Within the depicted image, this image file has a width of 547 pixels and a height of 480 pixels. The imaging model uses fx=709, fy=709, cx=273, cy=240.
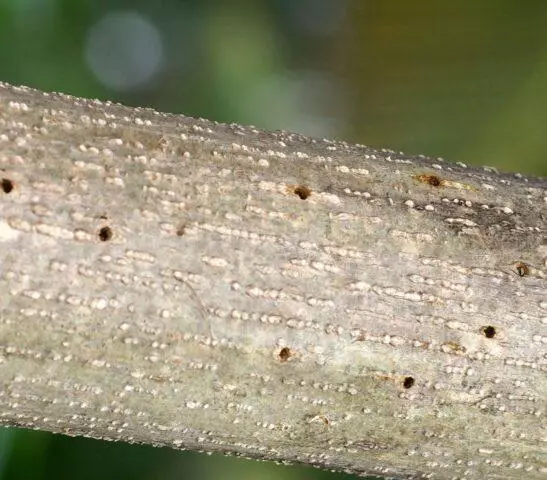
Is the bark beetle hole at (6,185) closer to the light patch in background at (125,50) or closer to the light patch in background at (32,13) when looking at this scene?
the light patch in background at (32,13)

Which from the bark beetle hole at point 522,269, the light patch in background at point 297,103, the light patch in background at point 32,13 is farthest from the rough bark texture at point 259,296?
the light patch in background at point 297,103

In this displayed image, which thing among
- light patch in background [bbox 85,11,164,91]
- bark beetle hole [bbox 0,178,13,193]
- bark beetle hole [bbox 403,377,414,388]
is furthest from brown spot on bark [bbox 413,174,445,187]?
light patch in background [bbox 85,11,164,91]

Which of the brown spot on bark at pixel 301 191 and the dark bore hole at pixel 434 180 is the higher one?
the dark bore hole at pixel 434 180

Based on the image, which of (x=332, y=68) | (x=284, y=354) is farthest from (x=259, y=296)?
(x=332, y=68)

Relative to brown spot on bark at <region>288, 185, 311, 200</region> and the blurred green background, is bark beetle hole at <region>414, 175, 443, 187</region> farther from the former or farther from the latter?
the blurred green background

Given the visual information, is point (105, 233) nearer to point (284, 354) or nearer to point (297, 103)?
point (284, 354)
